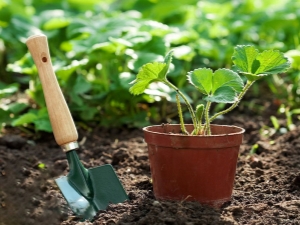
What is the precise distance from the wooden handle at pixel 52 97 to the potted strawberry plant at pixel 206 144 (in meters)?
0.33

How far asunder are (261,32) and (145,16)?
33.9 inches

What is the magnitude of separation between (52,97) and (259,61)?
2.42 feet

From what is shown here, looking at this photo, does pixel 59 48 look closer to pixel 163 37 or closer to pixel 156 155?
pixel 163 37

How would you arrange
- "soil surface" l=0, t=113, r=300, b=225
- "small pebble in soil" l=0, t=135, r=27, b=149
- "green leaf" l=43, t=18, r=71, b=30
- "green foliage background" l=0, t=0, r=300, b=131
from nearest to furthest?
"soil surface" l=0, t=113, r=300, b=225 → "small pebble in soil" l=0, t=135, r=27, b=149 → "green foliage background" l=0, t=0, r=300, b=131 → "green leaf" l=43, t=18, r=71, b=30

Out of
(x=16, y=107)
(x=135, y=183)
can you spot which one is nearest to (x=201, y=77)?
(x=135, y=183)

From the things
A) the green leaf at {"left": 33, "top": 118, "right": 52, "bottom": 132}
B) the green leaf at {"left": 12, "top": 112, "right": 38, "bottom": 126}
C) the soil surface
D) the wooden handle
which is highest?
the wooden handle

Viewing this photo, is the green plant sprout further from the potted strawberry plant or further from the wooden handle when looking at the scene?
the wooden handle

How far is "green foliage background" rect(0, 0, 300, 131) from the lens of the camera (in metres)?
2.98

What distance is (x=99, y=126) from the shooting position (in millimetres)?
3195

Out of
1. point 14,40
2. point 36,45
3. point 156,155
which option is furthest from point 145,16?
point 156,155

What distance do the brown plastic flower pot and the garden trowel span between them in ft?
0.75

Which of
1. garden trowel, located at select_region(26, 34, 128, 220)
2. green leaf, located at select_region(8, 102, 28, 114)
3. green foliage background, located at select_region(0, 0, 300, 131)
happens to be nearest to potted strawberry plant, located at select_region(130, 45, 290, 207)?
garden trowel, located at select_region(26, 34, 128, 220)

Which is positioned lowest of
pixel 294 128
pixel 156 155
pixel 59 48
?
pixel 294 128

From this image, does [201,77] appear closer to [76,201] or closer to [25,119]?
[76,201]
